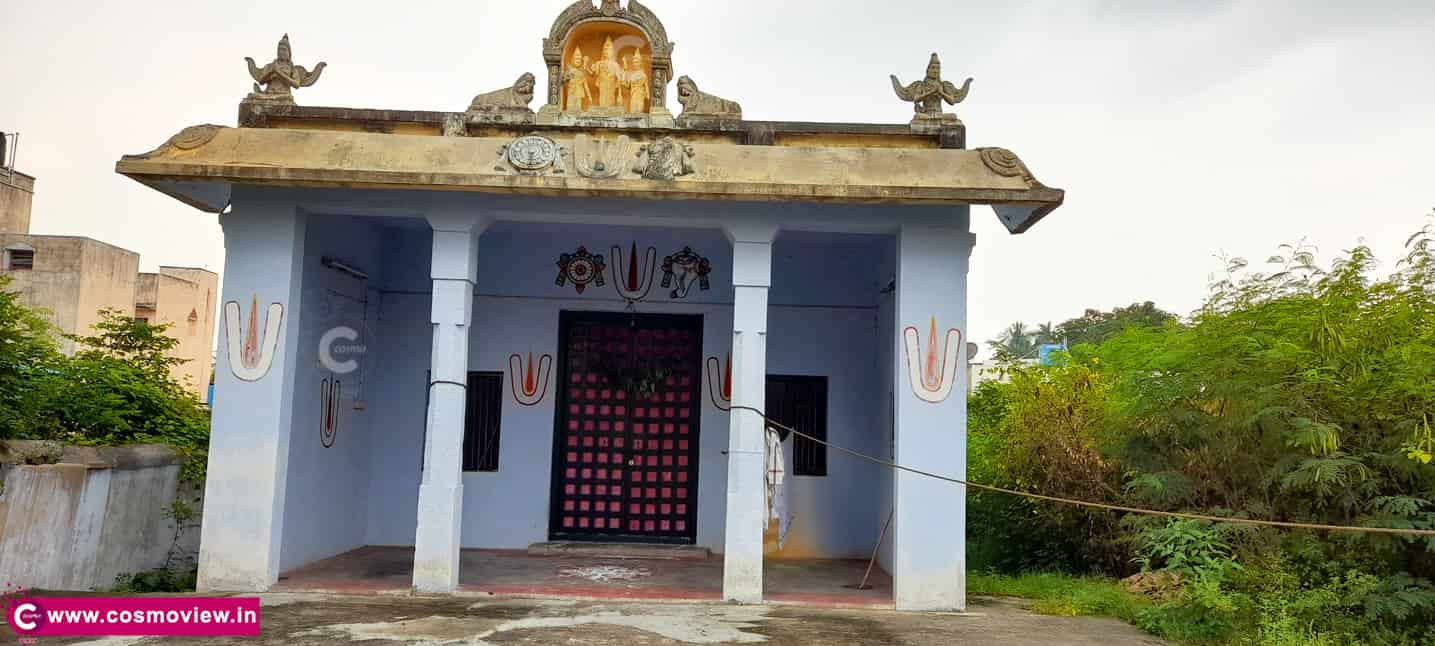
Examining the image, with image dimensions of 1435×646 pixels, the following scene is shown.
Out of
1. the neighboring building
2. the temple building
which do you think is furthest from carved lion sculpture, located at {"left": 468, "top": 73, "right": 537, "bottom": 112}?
the neighboring building

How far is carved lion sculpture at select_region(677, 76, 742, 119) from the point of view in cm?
885

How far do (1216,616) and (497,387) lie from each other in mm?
7257

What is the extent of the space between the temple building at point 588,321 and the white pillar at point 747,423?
20 millimetres

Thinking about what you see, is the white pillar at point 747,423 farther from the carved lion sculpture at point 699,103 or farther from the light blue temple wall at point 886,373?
the light blue temple wall at point 886,373

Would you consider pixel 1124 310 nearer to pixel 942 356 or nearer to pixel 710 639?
pixel 942 356

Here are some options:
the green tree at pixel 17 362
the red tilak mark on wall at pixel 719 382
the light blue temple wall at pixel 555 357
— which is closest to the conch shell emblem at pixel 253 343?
the green tree at pixel 17 362

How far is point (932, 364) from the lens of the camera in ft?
27.1

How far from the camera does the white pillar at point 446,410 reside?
26.3 ft

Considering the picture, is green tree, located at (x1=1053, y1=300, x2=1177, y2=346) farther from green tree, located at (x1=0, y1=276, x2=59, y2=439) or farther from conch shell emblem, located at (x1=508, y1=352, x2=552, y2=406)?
green tree, located at (x1=0, y1=276, x2=59, y2=439)

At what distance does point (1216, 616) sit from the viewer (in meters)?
7.07

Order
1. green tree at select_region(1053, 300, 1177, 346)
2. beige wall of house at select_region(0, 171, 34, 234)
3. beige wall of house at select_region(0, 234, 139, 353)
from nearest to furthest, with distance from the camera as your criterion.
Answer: beige wall of house at select_region(0, 234, 139, 353) < beige wall of house at select_region(0, 171, 34, 234) < green tree at select_region(1053, 300, 1177, 346)

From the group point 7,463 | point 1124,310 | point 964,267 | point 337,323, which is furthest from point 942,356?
point 1124,310

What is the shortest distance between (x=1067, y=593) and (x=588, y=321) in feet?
18.4

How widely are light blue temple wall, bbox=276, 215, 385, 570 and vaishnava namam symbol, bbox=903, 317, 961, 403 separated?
521 cm
